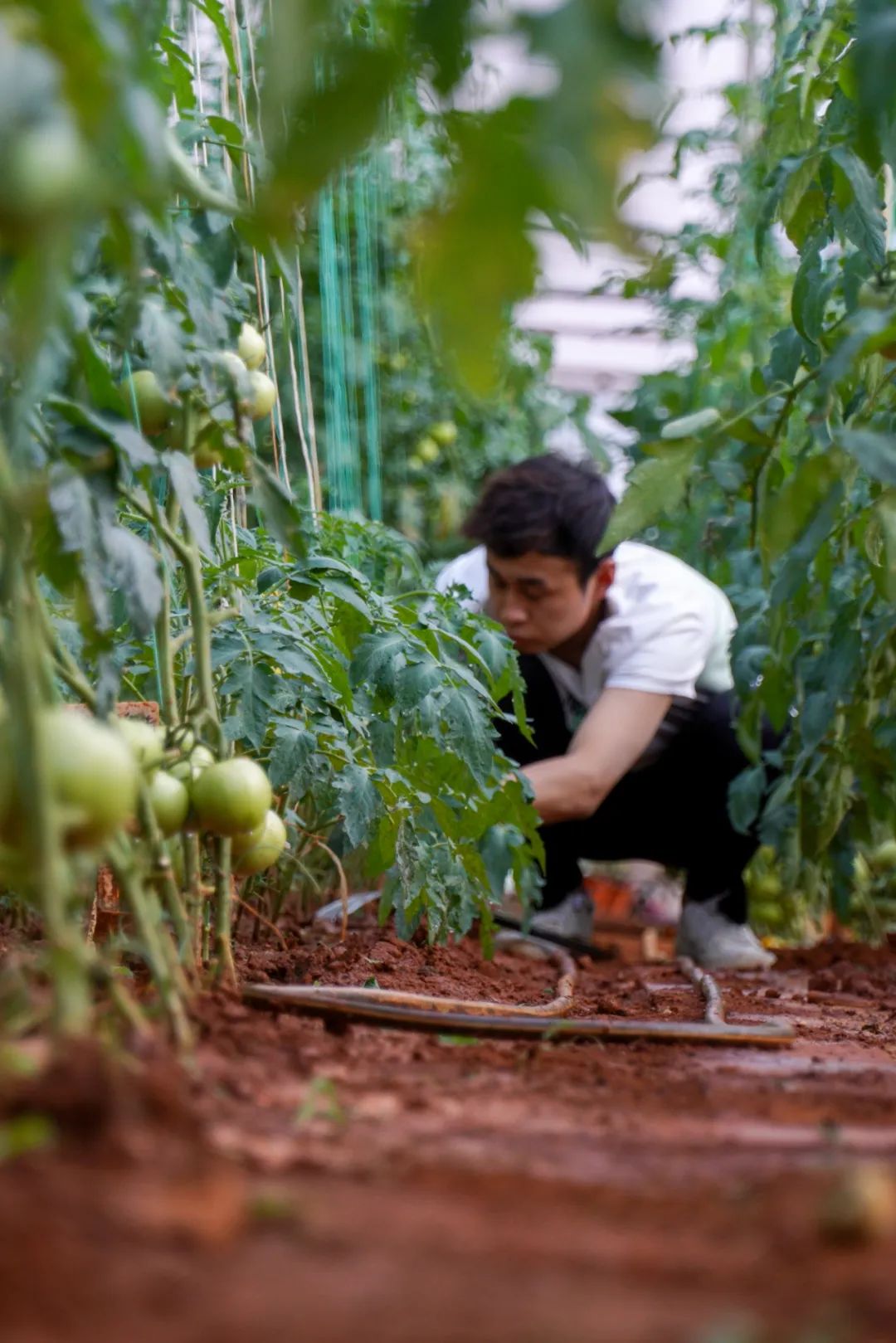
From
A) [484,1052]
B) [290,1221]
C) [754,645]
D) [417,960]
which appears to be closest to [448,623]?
[417,960]

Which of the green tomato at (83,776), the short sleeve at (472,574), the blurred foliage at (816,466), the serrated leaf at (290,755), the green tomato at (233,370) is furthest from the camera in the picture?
the short sleeve at (472,574)

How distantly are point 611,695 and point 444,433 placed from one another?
2.57 m

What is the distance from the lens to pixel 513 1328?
60 centimetres

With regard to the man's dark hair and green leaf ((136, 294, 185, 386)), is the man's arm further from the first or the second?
green leaf ((136, 294, 185, 386))

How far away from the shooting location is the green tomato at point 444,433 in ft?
18.3

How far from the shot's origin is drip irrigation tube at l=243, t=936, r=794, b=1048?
53.8 inches

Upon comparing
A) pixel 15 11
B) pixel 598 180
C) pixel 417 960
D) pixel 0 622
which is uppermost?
pixel 15 11

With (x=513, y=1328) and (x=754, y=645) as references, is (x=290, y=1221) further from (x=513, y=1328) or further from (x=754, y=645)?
(x=754, y=645)

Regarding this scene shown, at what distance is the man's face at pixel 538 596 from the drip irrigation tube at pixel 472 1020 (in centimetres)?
160

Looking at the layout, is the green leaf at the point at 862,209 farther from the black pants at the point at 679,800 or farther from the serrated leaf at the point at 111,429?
the black pants at the point at 679,800

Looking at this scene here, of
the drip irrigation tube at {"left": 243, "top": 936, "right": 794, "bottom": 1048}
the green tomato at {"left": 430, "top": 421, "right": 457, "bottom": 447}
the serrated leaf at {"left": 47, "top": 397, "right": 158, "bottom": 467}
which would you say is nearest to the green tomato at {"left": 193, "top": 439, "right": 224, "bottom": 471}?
the serrated leaf at {"left": 47, "top": 397, "right": 158, "bottom": 467}

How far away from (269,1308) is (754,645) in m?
2.45

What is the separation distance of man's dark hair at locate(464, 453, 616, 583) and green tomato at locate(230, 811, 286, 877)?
5.88 ft

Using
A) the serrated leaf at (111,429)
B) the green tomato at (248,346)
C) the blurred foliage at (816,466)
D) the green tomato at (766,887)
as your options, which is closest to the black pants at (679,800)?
the blurred foliage at (816,466)
